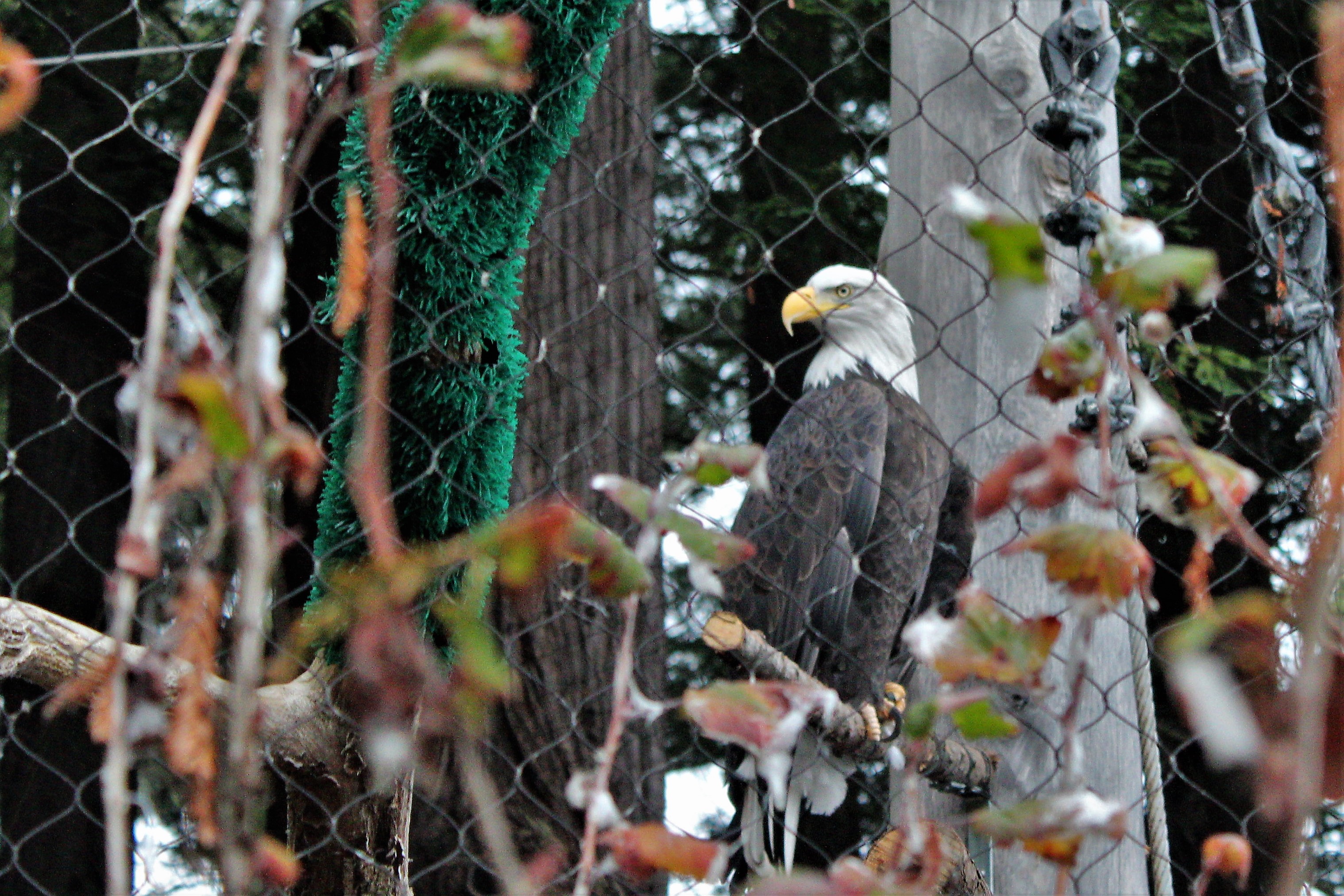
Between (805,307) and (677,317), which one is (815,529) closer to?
(805,307)

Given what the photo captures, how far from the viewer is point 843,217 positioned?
3.45m

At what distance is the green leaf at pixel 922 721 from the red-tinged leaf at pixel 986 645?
0.05ft

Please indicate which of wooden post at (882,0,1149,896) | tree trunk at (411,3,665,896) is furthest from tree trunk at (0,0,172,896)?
wooden post at (882,0,1149,896)

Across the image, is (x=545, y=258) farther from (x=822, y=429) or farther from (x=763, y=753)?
(x=763, y=753)

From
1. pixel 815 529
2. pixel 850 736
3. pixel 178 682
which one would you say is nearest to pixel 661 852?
pixel 178 682

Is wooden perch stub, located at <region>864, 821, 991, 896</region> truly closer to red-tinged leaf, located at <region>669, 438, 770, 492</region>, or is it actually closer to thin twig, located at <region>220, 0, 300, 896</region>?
red-tinged leaf, located at <region>669, 438, 770, 492</region>

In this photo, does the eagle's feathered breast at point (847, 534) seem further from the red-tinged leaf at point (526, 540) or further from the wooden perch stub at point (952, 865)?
the red-tinged leaf at point (526, 540)

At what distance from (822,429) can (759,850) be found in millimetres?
734

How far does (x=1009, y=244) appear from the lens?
0.48m

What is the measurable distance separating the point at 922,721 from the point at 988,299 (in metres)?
1.26

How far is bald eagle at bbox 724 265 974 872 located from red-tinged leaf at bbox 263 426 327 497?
1.61 metres

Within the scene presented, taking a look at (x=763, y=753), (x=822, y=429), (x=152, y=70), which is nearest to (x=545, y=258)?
(x=822, y=429)

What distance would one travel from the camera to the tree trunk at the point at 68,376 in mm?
3279

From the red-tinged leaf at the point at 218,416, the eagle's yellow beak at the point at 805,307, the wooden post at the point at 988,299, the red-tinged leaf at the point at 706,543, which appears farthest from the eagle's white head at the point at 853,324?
the red-tinged leaf at the point at 218,416
